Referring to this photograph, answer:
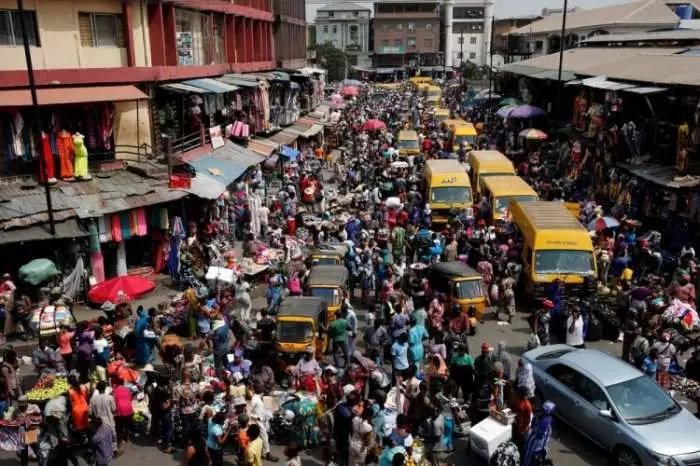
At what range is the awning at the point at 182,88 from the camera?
71.4 feet

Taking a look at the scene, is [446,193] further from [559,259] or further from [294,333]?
[294,333]

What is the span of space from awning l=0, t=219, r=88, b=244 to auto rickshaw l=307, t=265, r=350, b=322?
20.8 ft

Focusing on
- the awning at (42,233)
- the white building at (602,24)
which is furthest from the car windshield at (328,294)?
the white building at (602,24)

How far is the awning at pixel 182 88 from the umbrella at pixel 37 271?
7510 mm

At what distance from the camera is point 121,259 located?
756 inches

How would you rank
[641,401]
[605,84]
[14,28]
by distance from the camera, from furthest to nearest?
[605,84] → [14,28] → [641,401]

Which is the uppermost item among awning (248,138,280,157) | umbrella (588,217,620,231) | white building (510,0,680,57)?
white building (510,0,680,57)

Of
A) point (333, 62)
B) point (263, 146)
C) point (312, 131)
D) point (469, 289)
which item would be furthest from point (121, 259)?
point (333, 62)

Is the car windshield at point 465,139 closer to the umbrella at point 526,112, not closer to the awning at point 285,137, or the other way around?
the umbrella at point 526,112

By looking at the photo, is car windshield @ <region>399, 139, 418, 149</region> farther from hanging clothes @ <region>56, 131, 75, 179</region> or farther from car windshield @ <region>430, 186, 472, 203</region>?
hanging clothes @ <region>56, 131, 75, 179</region>

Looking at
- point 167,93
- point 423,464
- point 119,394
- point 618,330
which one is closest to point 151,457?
point 119,394

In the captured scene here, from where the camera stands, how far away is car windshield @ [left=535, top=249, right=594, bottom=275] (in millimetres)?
17312

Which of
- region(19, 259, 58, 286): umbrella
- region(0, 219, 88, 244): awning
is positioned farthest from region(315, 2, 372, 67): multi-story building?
region(19, 259, 58, 286): umbrella

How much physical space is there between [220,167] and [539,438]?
1714 cm
